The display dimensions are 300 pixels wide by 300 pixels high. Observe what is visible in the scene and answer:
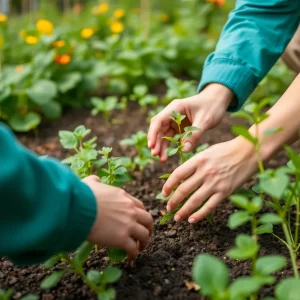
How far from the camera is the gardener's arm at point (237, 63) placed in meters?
1.66

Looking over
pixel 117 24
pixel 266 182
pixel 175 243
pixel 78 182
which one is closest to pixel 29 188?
pixel 78 182

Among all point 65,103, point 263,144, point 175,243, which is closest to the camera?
point 263,144

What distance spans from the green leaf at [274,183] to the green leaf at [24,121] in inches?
71.4

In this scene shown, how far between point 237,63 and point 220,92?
142 millimetres

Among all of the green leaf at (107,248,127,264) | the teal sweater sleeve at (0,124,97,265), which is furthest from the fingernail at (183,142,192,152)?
the teal sweater sleeve at (0,124,97,265)

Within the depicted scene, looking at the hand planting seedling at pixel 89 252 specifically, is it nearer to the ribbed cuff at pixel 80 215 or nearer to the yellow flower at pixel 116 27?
the ribbed cuff at pixel 80 215

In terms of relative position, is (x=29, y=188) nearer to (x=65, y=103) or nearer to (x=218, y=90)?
(x=218, y=90)

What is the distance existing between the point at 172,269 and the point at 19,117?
1.64 meters

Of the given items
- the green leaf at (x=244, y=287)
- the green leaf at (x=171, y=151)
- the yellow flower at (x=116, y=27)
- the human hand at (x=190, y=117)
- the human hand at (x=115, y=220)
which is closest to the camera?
the green leaf at (x=244, y=287)

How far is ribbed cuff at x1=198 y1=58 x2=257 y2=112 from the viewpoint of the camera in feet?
5.80

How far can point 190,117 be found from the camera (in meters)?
1.69

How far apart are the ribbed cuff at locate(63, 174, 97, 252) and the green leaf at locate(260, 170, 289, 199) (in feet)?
1.22

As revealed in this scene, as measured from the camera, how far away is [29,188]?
108 cm

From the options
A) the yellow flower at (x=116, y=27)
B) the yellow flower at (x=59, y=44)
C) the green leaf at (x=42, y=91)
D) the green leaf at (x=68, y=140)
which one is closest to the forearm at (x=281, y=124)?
the green leaf at (x=68, y=140)
